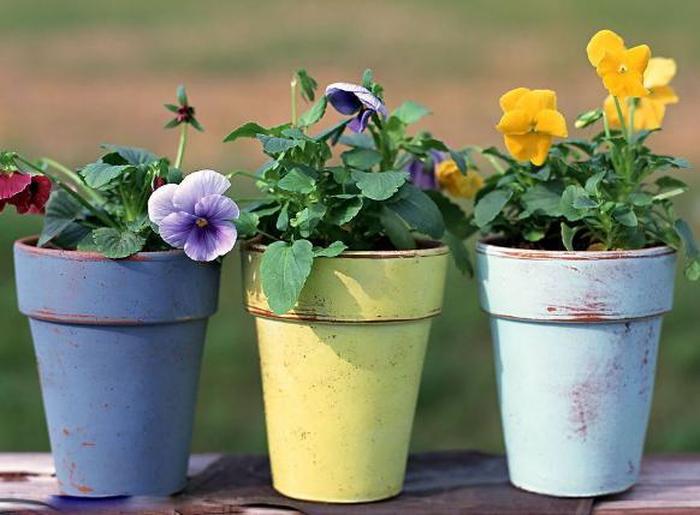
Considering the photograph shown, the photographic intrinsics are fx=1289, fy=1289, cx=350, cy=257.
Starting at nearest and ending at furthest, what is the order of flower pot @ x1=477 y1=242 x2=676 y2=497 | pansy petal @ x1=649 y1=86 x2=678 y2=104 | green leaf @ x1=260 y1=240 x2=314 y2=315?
green leaf @ x1=260 y1=240 x2=314 y2=315 < flower pot @ x1=477 y1=242 x2=676 y2=497 < pansy petal @ x1=649 y1=86 x2=678 y2=104

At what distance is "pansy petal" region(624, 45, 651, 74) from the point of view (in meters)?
1.82

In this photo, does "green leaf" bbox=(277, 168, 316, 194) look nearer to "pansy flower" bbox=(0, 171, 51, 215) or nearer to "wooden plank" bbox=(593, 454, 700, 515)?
"pansy flower" bbox=(0, 171, 51, 215)

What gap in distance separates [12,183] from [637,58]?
89cm

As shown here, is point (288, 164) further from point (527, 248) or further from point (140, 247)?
point (527, 248)

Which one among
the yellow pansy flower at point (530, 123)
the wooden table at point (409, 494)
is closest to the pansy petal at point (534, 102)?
the yellow pansy flower at point (530, 123)

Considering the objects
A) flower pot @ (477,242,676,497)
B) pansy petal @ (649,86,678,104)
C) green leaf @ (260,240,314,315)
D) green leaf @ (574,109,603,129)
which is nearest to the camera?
green leaf @ (260,240,314,315)

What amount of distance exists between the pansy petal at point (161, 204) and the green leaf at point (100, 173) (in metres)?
0.07

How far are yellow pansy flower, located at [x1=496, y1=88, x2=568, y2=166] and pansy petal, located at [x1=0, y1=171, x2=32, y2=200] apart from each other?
671mm

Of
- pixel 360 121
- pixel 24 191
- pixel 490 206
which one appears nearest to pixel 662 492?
pixel 490 206

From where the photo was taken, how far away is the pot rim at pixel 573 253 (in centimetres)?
181

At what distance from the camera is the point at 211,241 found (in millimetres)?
1755

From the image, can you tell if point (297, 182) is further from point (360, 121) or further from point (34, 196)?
point (34, 196)

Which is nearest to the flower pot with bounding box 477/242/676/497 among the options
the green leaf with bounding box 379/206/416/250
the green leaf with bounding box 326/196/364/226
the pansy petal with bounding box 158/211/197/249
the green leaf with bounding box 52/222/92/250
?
the green leaf with bounding box 379/206/416/250

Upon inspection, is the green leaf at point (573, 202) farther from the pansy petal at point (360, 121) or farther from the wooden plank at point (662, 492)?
the wooden plank at point (662, 492)
